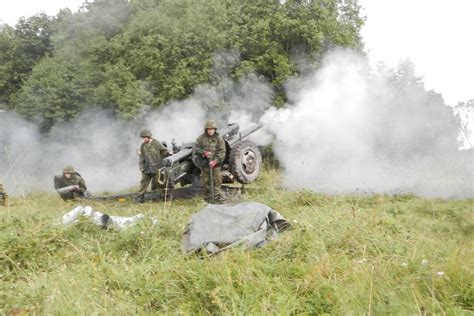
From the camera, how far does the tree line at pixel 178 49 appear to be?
15516 millimetres

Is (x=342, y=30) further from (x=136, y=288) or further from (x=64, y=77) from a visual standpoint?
(x=136, y=288)

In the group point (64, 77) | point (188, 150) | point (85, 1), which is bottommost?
point (188, 150)

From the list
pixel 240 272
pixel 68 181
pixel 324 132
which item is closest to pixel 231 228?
pixel 240 272

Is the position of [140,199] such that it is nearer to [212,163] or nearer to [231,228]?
[212,163]

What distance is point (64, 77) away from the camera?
1809 cm

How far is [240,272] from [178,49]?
12899 mm

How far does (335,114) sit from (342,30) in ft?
15.3

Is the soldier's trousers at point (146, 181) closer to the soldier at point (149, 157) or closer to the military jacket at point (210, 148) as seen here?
the soldier at point (149, 157)

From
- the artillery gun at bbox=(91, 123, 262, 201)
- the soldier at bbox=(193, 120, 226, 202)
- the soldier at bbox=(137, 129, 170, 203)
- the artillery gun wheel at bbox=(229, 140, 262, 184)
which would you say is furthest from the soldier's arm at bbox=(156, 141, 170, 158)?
the artillery gun wheel at bbox=(229, 140, 262, 184)

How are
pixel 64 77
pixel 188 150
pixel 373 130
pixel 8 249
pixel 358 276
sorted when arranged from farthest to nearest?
1. pixel 64 77
2. pixel 373 130
3. pixel 188 150
4. pixel 8 249
5. pixel 358 276

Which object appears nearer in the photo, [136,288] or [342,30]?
[136,288]

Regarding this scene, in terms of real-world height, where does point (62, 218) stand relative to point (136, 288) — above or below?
above

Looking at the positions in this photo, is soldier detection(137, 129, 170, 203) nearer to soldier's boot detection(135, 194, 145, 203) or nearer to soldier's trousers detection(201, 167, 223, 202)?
soldier's boot detection(135, 194, 145, 203)

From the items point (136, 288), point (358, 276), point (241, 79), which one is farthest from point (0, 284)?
point (241, 79)
